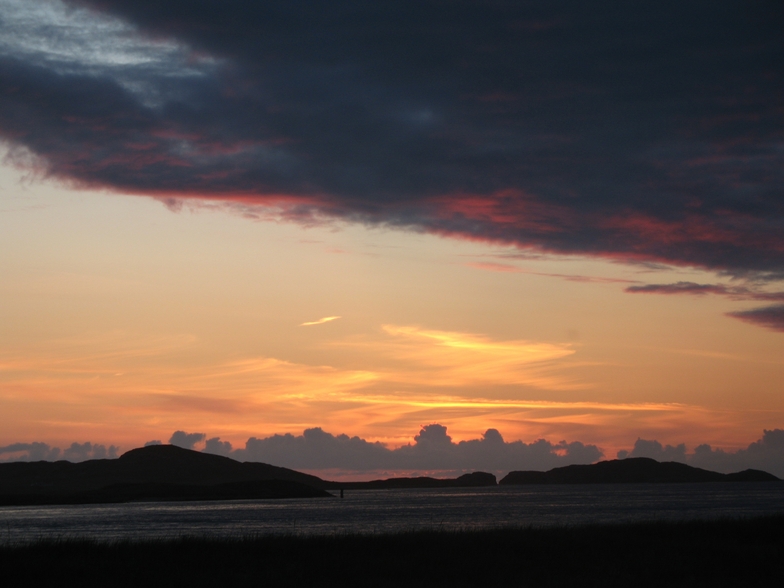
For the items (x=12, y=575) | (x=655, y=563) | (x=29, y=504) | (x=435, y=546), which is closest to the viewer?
(x=12, y=575)

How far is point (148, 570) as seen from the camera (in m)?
32.9

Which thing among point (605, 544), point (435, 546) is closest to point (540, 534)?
point (605, 544)

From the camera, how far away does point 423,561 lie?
36438 mm

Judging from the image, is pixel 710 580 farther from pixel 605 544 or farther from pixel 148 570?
pixel 148 570

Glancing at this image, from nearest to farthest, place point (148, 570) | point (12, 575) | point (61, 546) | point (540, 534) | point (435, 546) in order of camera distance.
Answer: point (12, 575) → point (148, 570) → point (61, 546) → point (435, 546) → point (540, 534)

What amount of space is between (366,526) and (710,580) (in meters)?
49.8

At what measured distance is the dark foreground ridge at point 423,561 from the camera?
3142 cm

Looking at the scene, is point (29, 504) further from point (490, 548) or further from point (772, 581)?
point (772, 581)

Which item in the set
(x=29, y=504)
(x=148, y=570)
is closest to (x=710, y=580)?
(x=148, y=570)

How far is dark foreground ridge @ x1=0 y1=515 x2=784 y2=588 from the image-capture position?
3142 cm

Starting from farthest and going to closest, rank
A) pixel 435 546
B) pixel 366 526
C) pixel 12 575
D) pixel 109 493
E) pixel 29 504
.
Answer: pixel 109 493
pixel 29 504
pixel 366 526
pixel 435 546
pixel 12 575

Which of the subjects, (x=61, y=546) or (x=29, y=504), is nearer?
(x=61, y=546)

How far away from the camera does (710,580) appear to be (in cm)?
3225

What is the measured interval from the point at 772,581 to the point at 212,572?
24839mm
